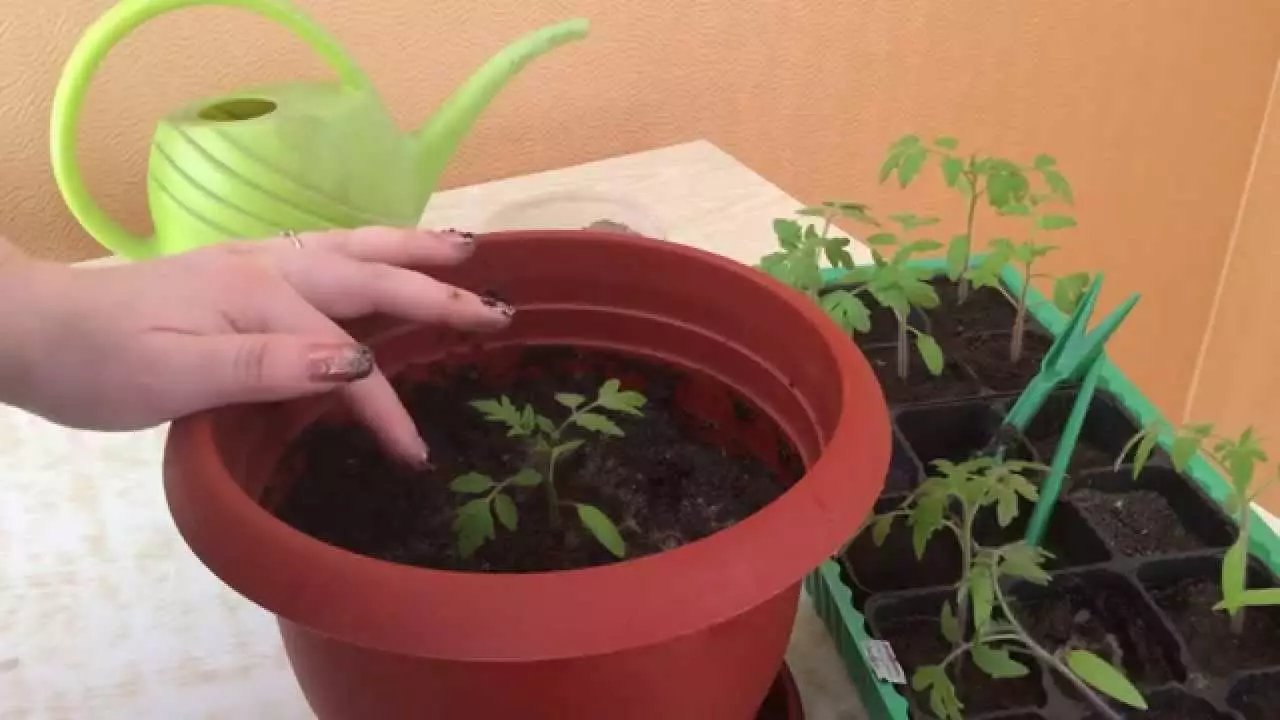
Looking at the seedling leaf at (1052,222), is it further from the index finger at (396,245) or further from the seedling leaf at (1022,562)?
the index finger at (396,245)

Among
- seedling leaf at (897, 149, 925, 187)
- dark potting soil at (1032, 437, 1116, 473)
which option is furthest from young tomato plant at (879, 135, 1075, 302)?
dark potting soil at (1032, 437, 1116, 473)

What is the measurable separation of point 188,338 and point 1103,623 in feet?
1.23

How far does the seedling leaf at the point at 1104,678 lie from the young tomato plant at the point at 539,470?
0.56 ft

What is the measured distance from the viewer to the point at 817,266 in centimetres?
56

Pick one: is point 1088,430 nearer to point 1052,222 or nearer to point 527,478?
point 1052,222

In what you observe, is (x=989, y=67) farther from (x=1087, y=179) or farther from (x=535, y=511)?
(x=535, y=511)

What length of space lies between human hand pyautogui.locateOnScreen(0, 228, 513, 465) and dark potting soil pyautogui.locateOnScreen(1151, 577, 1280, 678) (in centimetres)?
32

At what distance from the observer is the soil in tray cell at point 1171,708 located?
42cm

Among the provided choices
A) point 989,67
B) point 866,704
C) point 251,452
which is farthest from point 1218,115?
point 251,452

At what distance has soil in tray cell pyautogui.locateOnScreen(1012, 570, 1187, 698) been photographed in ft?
1.46

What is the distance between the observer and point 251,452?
0.38 metres

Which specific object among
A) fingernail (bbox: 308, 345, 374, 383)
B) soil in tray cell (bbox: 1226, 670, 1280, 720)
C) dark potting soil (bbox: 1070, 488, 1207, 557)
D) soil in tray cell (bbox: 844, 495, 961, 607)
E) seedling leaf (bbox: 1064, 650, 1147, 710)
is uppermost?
fingernail (bbox: 308, 345, 374, 383)

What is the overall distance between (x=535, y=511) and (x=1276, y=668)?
292 mm

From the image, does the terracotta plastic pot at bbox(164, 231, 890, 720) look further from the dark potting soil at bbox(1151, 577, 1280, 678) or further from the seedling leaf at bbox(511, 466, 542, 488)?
the dark potting soil at bbox(1151, 577, 1280, 678)
